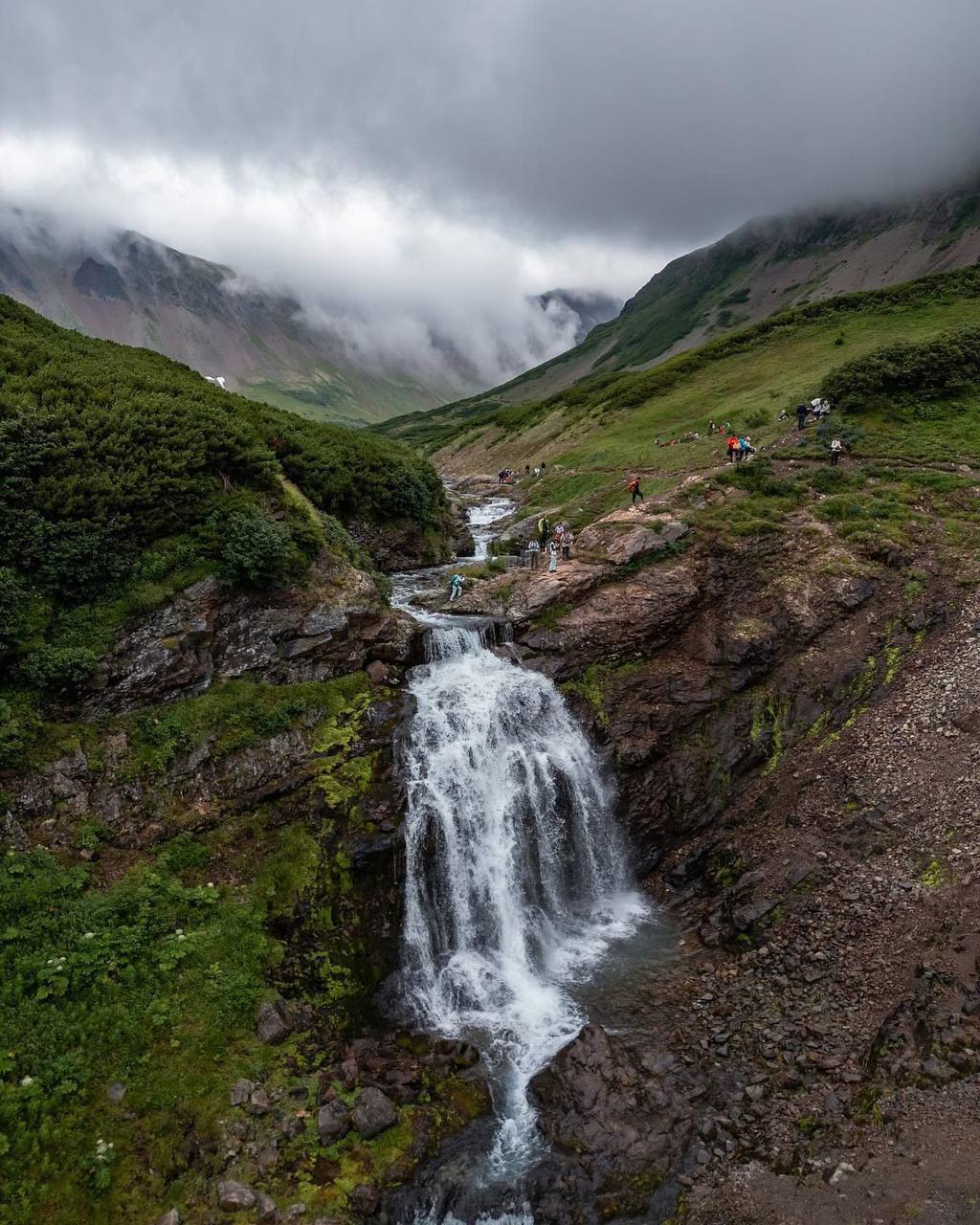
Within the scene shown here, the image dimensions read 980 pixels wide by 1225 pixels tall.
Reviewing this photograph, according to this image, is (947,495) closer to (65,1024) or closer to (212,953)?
(212,953)

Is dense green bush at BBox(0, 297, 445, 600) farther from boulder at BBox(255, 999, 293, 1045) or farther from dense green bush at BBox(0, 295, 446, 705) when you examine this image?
boulder at BBox(255, 999, 293, 1045)

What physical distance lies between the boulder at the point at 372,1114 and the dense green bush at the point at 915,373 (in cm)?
4816

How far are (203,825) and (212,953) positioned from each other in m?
4.30

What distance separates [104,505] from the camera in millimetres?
22922

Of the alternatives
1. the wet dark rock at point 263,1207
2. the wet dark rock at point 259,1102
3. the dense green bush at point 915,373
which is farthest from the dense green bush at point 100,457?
the dense green bush at point 915,373

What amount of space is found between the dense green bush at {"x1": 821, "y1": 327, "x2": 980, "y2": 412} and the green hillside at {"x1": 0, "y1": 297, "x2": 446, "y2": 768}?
3755cm

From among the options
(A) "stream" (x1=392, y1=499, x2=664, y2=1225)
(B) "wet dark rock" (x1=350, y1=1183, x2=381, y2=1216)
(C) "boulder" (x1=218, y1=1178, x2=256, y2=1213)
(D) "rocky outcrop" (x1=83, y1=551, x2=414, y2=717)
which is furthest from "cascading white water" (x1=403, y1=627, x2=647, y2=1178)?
(C) "boulder" (x1=218, y1=1178, x2=256, y2=1213)

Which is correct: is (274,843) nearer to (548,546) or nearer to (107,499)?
(107,499)

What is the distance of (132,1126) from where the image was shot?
1347cm

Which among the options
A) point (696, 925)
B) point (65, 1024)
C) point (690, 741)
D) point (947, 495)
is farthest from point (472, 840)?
point (947, 495)

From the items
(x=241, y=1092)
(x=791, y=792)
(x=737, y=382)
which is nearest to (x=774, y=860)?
(x=791, y=792)

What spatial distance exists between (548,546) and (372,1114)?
27724 mm

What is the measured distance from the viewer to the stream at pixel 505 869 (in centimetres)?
1864

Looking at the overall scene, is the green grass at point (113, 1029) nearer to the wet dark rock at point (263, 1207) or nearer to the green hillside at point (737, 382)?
the wet dark rock at point (263, 1207)
